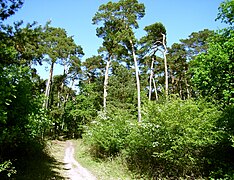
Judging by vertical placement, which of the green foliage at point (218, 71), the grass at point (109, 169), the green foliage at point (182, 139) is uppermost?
the green foliage at point (218, 71)

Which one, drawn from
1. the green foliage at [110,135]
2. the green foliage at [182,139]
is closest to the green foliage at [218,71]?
the green foliage at [182,139]

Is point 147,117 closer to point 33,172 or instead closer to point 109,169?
point 109,169

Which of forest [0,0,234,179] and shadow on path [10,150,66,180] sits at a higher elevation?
forest [0,0,234,179]

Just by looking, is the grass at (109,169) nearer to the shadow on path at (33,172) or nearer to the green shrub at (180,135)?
the green shrub at (180,135)

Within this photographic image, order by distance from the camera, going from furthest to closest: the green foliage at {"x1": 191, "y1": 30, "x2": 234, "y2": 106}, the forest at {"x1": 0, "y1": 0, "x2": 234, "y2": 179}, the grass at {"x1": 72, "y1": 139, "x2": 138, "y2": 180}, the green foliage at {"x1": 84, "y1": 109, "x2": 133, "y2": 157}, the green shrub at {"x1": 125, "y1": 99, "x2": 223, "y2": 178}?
the green foliage at {"x1": 84, "y1": 109, "x2": 133, "y2": 157} < the grass at {"x1": 72, "y1": 139, "x2": 138, "y2": 180} < the green foliage at {"x1": 191, "y1": 30, "x2": 234, "y2": 106} < the green shrub at {"x1": 125, "y1": 99, "x2": 223, "y2": 178} < the forest at {"x1": 0, "y1": 0, "x2": 234, "y2": 179}

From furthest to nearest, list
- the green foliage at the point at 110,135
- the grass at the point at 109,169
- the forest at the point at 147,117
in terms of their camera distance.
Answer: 1. the green foliage at the point at 110,135
2. the grass at the point at 109,169
3. the forest at the point at 147,117

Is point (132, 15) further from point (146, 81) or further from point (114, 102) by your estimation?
point (146, 81)

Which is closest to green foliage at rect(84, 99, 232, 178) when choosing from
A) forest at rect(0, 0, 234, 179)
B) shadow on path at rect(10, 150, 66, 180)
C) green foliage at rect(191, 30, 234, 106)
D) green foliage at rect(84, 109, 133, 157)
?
forest at rect(0, 0, 234, 179)

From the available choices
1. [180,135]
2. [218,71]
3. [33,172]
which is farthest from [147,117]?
[33,172]

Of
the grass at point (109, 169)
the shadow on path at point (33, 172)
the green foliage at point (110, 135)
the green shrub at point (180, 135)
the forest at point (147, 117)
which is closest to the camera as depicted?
the forest at point (147, 117)

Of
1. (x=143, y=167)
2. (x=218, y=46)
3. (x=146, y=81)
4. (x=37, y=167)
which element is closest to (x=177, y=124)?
(x=143, y=167)

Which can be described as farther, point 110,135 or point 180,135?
point 110,135

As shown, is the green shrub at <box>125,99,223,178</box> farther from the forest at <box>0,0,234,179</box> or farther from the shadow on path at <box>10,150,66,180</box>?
the shadow on path at <box>10,150,66,180</box>

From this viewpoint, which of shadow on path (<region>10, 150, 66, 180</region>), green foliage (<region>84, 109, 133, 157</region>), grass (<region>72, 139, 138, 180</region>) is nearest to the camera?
shadow on path (<region>10, 150, 66, 180</region>)
